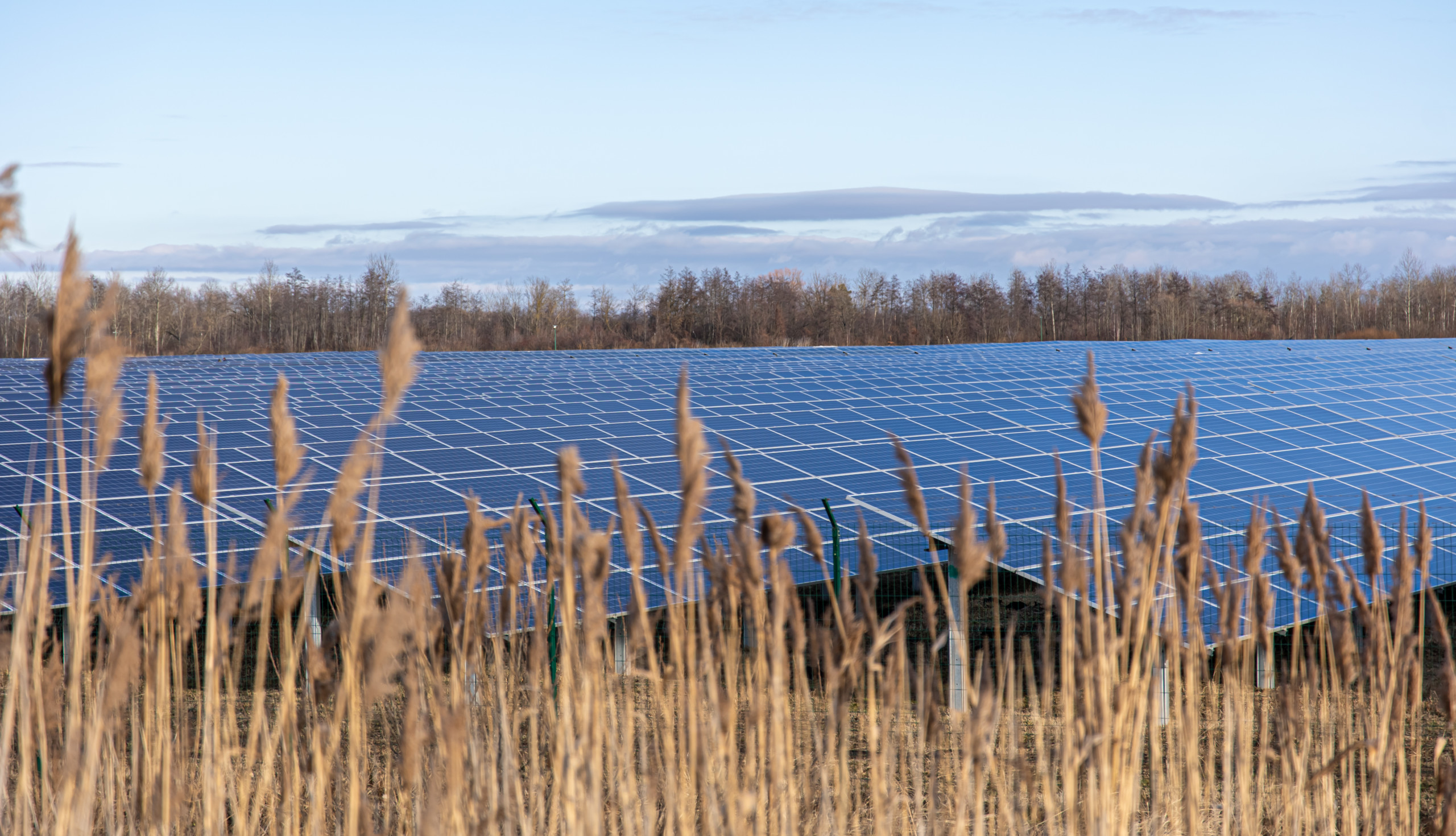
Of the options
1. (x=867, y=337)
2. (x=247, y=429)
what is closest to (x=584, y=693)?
(x=247, y=429)

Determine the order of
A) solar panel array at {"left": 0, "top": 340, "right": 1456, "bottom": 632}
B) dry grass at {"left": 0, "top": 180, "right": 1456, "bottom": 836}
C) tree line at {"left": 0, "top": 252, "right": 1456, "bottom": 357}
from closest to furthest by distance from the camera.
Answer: dry grass at {"left": 0, "top": 180, "right": 1456, "bottom": 836} < solar panel array at {"left": 0, "top": 340, "right": 1456, "bottom": 632} < tree line at {"left": 0, "top": 252, "right": 1456, "bottom": 357}

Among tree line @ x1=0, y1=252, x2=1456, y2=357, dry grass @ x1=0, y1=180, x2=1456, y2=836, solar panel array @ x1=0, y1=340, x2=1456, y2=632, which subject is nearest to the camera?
dry grass @ x1=0, y1=180, x2=1456, y2=836

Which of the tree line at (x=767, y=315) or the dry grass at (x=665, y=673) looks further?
the tree line at (x=767, y=315)

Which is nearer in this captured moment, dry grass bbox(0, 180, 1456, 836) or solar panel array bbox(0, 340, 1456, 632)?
dry grass bbox(0, 180, 1456, 836)

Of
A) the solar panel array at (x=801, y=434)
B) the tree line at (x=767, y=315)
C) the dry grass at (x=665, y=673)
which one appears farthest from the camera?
the tree line at (x=767, y=315)

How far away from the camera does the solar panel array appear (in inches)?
487

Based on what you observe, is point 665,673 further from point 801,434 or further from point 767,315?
point 767,315

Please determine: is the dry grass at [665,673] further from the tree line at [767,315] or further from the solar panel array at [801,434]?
the tree line at [767,315]

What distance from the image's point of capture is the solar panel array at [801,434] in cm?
1237

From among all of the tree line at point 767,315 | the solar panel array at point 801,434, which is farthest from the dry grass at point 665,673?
the tree line at point 767,315

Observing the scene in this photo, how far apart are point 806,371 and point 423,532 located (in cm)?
1542

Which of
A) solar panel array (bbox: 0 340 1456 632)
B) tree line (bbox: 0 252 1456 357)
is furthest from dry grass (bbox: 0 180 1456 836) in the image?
tree line (bbox: 0 252 1456 357)

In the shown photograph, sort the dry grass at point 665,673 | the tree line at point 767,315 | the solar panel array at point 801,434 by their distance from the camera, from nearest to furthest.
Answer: the dry grass at point 665,673 → the solar panel array at point 801,434 → the tree line at point 767,315

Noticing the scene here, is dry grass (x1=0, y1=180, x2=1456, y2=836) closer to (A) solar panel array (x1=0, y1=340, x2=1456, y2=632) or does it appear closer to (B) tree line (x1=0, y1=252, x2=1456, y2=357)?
(A) solar panel array (x1=0, y1=340, x2=1456, y2=632)
